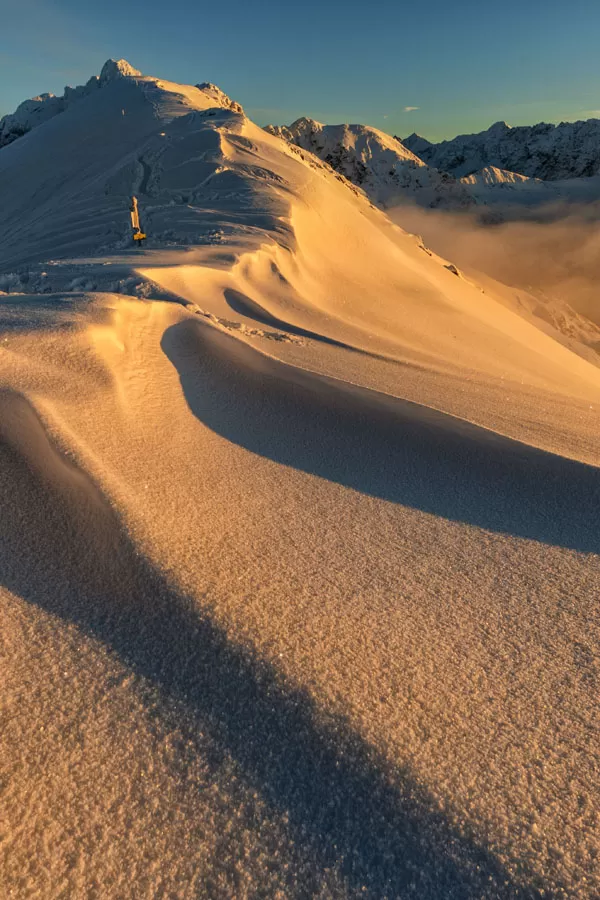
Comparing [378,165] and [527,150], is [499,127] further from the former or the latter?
[378,165]

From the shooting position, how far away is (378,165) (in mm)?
39250

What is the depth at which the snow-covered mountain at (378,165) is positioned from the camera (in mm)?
36625

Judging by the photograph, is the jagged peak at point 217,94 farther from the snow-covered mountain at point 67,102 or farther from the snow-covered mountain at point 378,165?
the snow-covered mountain at point 378,165

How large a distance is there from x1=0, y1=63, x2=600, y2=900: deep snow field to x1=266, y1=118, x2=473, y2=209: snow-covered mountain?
3498cm

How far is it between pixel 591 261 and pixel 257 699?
4225 cm

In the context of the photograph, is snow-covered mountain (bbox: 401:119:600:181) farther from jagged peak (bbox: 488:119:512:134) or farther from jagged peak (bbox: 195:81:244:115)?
jagged peak (bbox: 195:81:244:115)

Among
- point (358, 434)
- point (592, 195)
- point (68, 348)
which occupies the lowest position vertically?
point (358, 434)

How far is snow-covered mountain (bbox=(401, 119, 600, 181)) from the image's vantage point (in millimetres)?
71375

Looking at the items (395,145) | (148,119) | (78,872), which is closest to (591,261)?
(395,145)

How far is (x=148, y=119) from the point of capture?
44.3 ft

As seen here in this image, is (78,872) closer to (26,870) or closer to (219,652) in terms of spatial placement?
(26,870)

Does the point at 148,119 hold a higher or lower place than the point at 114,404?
higher

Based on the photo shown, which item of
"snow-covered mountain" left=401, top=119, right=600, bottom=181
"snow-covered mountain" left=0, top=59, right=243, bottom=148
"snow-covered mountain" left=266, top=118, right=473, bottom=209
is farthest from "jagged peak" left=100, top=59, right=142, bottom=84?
"snow-covered mountain" left=401, top=119, right=600, bottom=181


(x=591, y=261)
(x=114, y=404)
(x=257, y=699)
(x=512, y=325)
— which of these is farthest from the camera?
(x=591, y=261)
